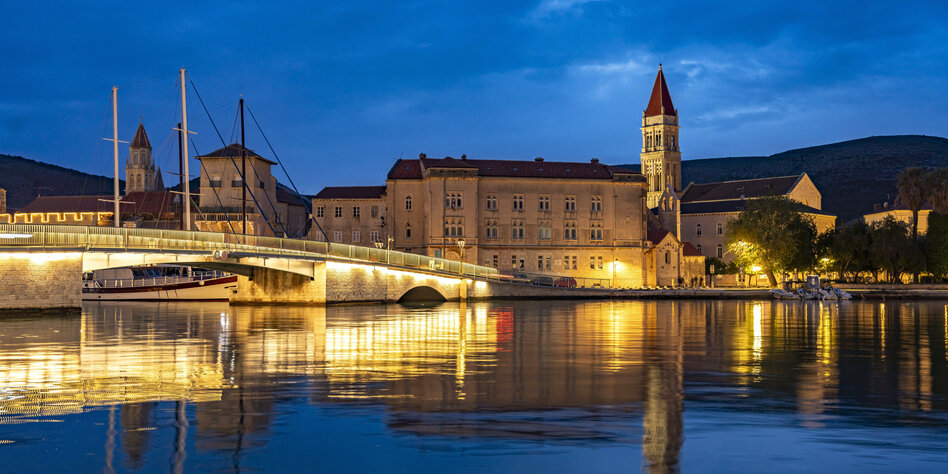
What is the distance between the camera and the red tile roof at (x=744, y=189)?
132 metres

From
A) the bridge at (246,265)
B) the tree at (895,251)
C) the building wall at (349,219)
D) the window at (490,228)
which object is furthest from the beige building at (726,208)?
the bridge at (246,265)

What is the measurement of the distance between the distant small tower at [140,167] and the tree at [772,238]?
125m

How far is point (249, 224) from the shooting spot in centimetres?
10681

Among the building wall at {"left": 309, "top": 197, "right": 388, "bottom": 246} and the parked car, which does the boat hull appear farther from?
the building wall at {"left": 309, "top": 197, "right": 388, "bottom": 246}

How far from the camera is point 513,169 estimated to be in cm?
9850

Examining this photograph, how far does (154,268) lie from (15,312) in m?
54.7

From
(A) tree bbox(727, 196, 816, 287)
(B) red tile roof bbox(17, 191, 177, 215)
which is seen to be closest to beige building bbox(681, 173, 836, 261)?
(A) tree bbox(727, 196, 816, 287)

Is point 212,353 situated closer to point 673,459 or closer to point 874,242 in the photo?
point 673,459

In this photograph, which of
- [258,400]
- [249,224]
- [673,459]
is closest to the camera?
[673,459]

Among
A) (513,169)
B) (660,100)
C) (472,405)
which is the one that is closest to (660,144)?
(660,100)

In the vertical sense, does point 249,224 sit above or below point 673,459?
above

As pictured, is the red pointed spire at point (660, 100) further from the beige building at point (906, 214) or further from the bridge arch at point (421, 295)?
the bridge arch at point (421, 295)

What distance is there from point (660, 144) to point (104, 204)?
86.8 metres

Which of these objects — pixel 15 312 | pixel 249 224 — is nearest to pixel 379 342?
pixel 15 312
